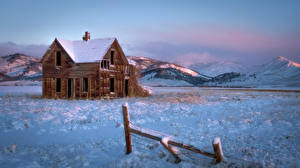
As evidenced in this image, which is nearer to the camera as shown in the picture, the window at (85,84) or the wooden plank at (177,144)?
the wooden plank at (177,144)

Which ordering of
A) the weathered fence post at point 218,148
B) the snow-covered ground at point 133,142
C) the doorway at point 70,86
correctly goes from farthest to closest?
1. the doorway at point 70,86
2. the snow-covered ground at point 133,142
3. the weathered fence post at point 218,148

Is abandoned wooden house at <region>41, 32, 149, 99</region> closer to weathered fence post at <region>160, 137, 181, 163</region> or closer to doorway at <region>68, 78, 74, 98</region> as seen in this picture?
doorway at <region>68, 78, 74, 98</region>

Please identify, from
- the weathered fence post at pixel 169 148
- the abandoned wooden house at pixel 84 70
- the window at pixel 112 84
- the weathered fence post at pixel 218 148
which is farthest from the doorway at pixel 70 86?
the weathered fence post at pixel 218 148

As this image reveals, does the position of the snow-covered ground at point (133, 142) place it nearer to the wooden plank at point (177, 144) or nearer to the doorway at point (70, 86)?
the wooden plank at point (177, 144)

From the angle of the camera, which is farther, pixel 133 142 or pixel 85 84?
pixel 85 84

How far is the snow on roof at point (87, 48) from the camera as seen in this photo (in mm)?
25447

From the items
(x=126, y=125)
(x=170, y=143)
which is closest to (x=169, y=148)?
(x=170, y=143)

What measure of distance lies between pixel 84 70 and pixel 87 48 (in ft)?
11.4

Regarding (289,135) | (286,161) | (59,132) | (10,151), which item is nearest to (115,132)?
(59,132)

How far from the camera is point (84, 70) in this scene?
25281 mm

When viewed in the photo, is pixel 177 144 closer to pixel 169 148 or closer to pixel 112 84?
pixel 169 148

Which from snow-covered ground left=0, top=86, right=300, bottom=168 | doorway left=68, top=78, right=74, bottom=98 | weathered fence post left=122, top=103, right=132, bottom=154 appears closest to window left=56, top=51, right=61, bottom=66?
doorway left=68, top=78, right=74, bottom=98

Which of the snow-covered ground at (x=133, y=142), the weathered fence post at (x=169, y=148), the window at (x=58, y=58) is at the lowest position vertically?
the snow-covered ground at (x=133, y=142)

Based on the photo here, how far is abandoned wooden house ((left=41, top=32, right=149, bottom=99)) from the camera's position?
2514 cm
